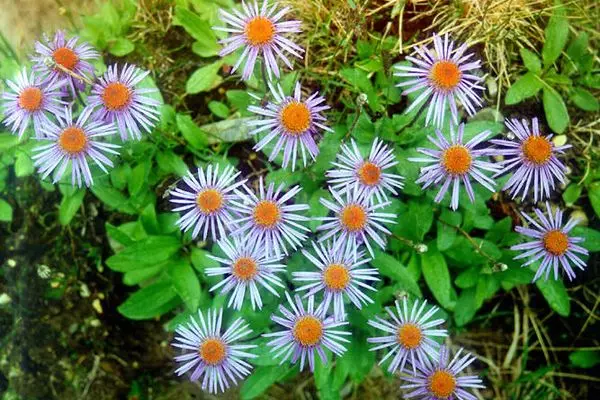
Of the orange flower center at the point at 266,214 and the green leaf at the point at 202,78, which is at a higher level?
the green leaf at the point at 202,78

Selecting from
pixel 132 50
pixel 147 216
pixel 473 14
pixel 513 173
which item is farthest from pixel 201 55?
pixel 513 173

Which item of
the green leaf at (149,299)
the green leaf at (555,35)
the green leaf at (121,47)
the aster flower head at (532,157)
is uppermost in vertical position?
the green leaf at (555,35)

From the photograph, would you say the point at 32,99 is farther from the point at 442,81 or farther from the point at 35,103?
the point at 442,81

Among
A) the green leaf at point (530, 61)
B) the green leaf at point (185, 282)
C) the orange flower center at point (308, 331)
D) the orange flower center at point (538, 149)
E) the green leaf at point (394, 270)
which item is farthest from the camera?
the green leaf at point (530, 61)

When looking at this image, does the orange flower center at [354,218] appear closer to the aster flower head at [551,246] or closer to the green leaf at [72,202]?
the aster flower head at [551,246]

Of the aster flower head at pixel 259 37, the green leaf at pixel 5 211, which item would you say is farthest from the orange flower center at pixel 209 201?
the green leaf at pixel 5 211

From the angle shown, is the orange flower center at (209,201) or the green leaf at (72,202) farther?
the green leaf at (72,202)

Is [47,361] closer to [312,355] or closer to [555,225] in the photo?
[312,355]

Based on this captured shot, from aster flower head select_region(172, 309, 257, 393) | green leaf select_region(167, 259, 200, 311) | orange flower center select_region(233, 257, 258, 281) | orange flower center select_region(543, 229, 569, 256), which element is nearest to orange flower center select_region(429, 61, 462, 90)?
orange flower center select_region(543, 229, 569, 256)
